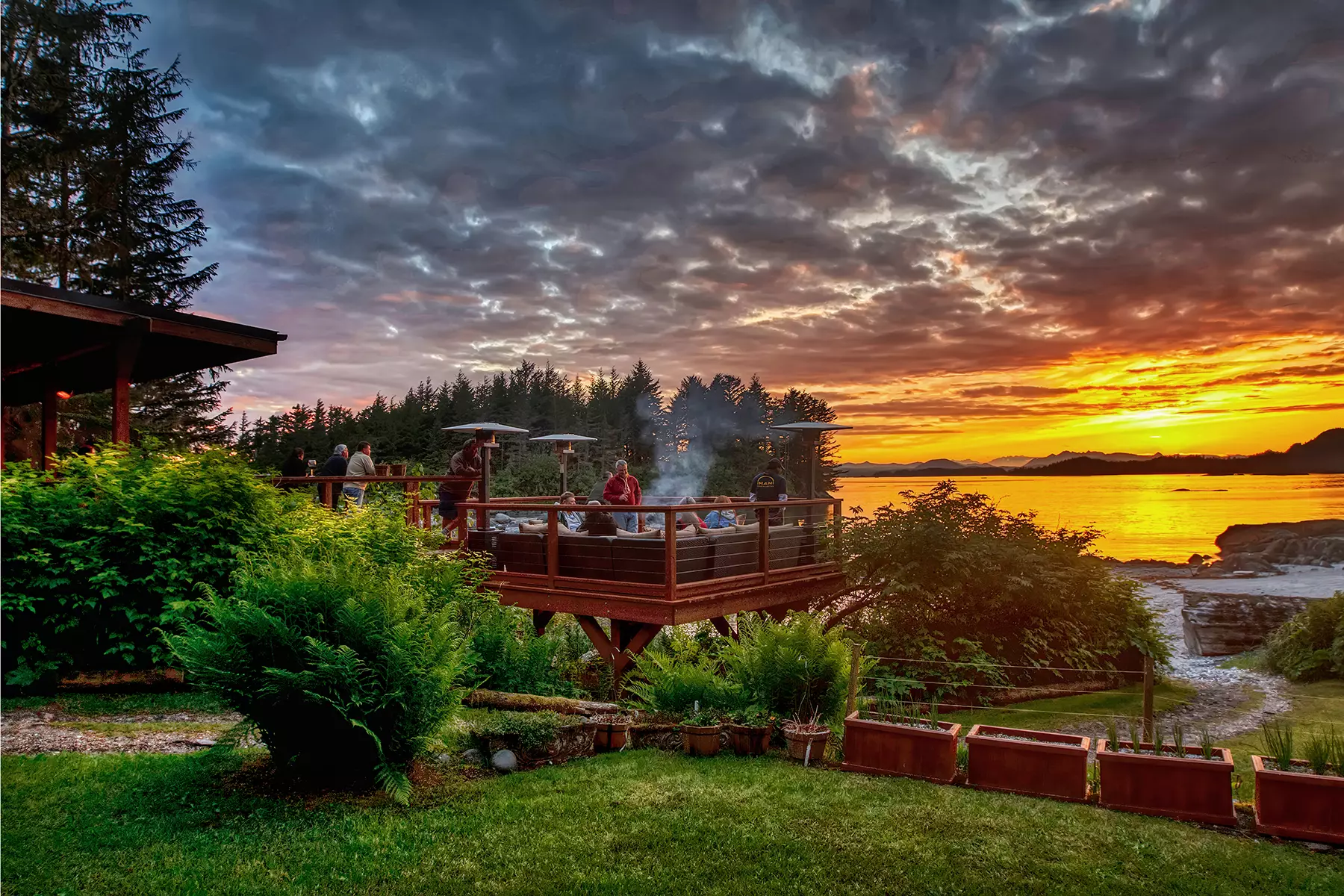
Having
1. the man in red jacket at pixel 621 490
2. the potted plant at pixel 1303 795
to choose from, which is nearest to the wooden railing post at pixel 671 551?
the man in red jacket at pixel 621 490

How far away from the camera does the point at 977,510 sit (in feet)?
34.9

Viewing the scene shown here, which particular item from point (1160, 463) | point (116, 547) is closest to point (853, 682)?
point (116, 547)

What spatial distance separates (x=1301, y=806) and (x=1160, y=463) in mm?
26721

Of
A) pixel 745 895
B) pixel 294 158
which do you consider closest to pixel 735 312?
pixel 294 158

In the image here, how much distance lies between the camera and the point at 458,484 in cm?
1434

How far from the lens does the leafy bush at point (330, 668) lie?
446 cm

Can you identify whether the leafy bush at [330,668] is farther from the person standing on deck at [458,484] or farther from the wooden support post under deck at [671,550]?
the person standing on deck at [458,484]

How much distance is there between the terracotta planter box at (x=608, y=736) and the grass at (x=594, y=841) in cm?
97

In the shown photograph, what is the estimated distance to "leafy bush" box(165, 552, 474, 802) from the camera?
176 inches

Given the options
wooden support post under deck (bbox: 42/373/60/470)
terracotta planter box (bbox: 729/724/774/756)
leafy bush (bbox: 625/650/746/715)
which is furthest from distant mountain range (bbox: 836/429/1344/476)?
wooden support post under deck (bbox: 42/373/60/470)

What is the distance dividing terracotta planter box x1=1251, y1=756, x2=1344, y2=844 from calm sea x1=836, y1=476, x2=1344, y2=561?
6.44m

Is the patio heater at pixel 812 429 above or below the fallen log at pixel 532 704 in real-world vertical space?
above

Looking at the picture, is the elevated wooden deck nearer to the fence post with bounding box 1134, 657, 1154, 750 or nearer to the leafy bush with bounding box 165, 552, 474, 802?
the leafy bush with bounding box 165, 552, 474, 802

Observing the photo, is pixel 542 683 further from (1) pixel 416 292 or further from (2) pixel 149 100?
(2) pixel 149 100
